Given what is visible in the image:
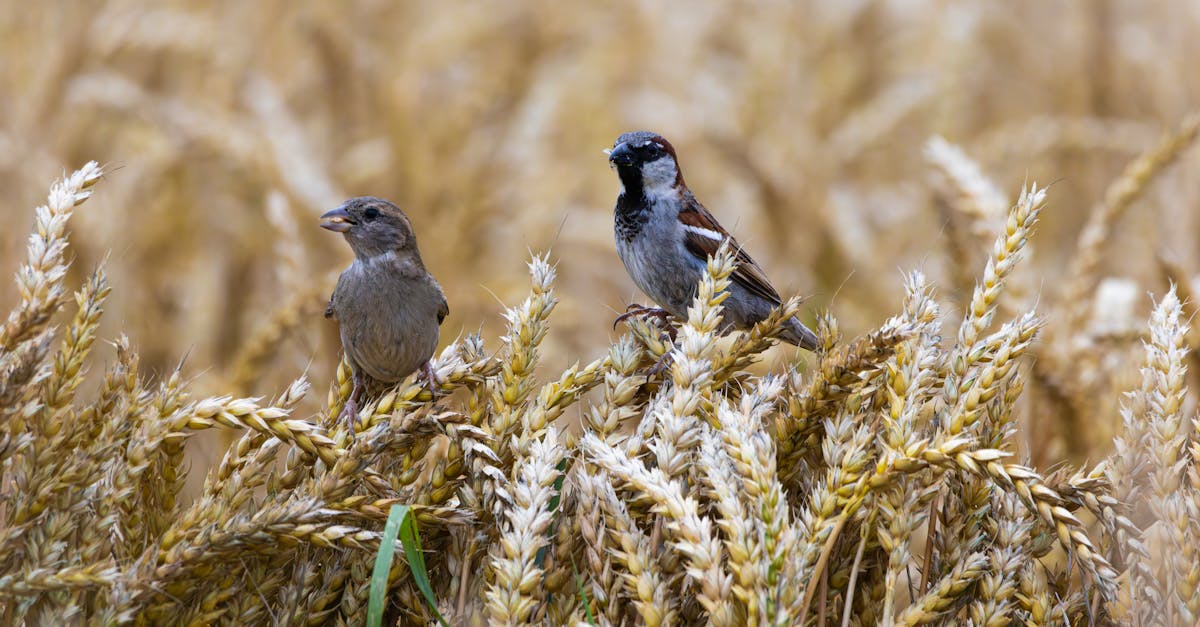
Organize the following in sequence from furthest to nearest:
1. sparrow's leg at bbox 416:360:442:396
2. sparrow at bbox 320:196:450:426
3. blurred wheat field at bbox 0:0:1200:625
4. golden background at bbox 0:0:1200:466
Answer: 1. golden background at bbox 0:0:1200:466
2. sparrow at bbox 320:196:450:426
3. sparrow's leg at bbox 416:360:442:396
4. blurred wheat field at bbox 0:0:1200:625

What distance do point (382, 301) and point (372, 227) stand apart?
207mm

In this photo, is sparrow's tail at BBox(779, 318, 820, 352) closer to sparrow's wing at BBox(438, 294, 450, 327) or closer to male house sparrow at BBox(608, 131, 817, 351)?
male house sparrow at BBox(608, 131, 817, 351)

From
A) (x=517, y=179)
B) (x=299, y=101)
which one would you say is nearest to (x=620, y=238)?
(x=517, y=179)

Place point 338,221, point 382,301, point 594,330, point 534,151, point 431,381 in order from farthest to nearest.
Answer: point 534,151 → point 594,330 → point 338,221 → point 382,301 → point 431,381

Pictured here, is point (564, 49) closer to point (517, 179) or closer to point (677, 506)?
point (517, 179)

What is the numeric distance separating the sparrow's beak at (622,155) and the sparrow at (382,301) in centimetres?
67

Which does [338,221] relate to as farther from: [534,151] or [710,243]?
[534,151]

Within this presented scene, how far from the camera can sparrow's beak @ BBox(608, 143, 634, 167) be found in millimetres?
3250

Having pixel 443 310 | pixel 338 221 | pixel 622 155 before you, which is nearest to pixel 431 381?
pixel 443 310

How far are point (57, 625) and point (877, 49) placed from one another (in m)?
7.23

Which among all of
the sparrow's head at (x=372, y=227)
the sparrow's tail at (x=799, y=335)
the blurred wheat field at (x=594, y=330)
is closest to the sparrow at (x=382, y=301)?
the sparrow's head at (x=372, y=227)

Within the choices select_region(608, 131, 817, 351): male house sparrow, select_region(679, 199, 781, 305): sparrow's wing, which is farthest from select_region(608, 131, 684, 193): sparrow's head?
select_region(679, 199, 781, 305): sparrow's wing

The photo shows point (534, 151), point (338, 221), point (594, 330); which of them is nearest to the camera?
point (338, 221)

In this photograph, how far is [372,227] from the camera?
2.83m
